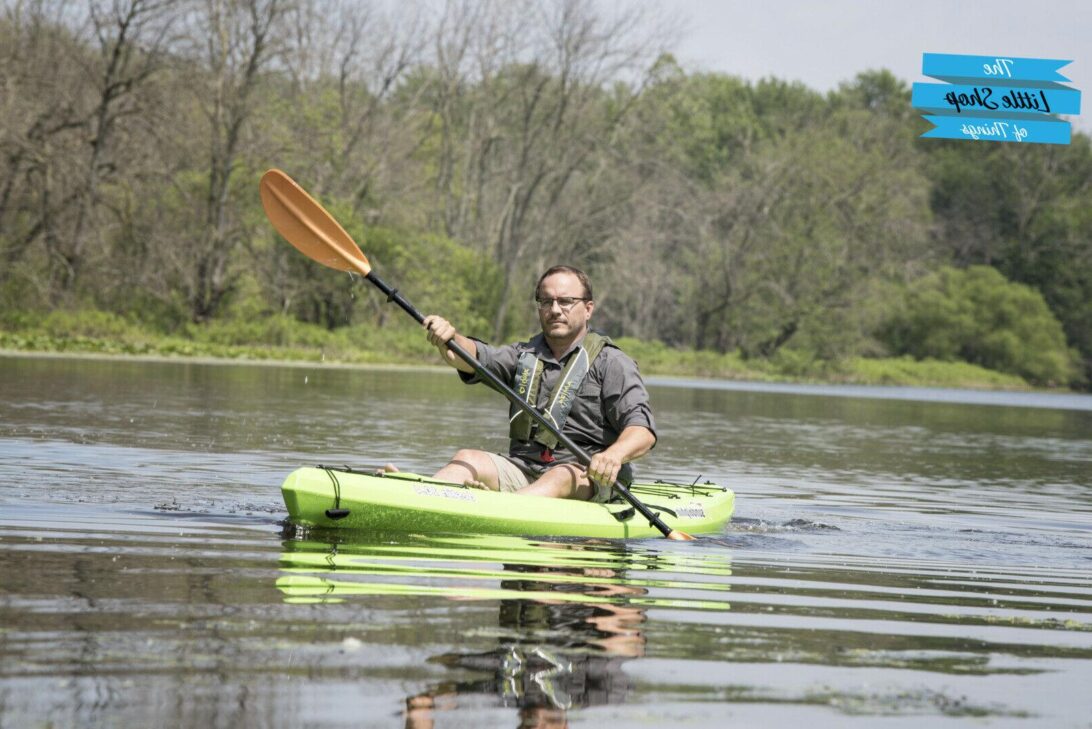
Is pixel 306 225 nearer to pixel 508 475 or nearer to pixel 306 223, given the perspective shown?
pixel 306 223

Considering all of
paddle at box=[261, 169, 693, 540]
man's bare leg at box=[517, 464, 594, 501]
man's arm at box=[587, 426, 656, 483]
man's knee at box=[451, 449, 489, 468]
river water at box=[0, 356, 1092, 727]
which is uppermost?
paddle at box=[261, 169, 693, 540]

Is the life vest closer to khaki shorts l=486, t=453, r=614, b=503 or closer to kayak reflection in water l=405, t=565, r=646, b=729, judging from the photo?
khaki shorts l=486, t=453, r=614, b=503

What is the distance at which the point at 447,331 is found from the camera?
259 inches

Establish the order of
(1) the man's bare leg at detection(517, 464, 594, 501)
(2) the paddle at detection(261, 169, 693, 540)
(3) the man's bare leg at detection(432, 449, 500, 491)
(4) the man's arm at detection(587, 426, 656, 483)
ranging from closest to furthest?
(4) the man's arm at detection(587, 426, 656, 483) < (3) the man's bare leg at detection(432, 449, 500, 491) < (1) the man's bare leg at detection(517, 464, 594, 501) < (2) the paddle at detection(261, 169, 693, 540)

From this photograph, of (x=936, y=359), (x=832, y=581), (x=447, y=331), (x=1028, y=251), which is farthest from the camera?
(x=1028, y=251)

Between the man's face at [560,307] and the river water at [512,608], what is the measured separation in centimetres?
94

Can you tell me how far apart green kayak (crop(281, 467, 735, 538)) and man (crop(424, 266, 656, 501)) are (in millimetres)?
154

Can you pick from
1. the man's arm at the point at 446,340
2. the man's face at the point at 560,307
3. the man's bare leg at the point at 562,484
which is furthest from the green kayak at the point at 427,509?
the man's face at the point at 560,307

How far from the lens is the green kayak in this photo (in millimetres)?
6363

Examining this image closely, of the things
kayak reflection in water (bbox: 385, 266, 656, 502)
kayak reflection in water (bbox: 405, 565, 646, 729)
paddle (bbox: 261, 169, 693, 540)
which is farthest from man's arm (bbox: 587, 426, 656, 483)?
paddle (bbox: 261, 169, 693, 540)

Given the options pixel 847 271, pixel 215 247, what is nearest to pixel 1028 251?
pixel 847 271

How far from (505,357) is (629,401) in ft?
1.98

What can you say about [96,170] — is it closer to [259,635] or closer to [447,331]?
[447,331]

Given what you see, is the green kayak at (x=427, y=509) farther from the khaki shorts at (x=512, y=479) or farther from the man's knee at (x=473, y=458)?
the man's knee at (x=473, y=458)
